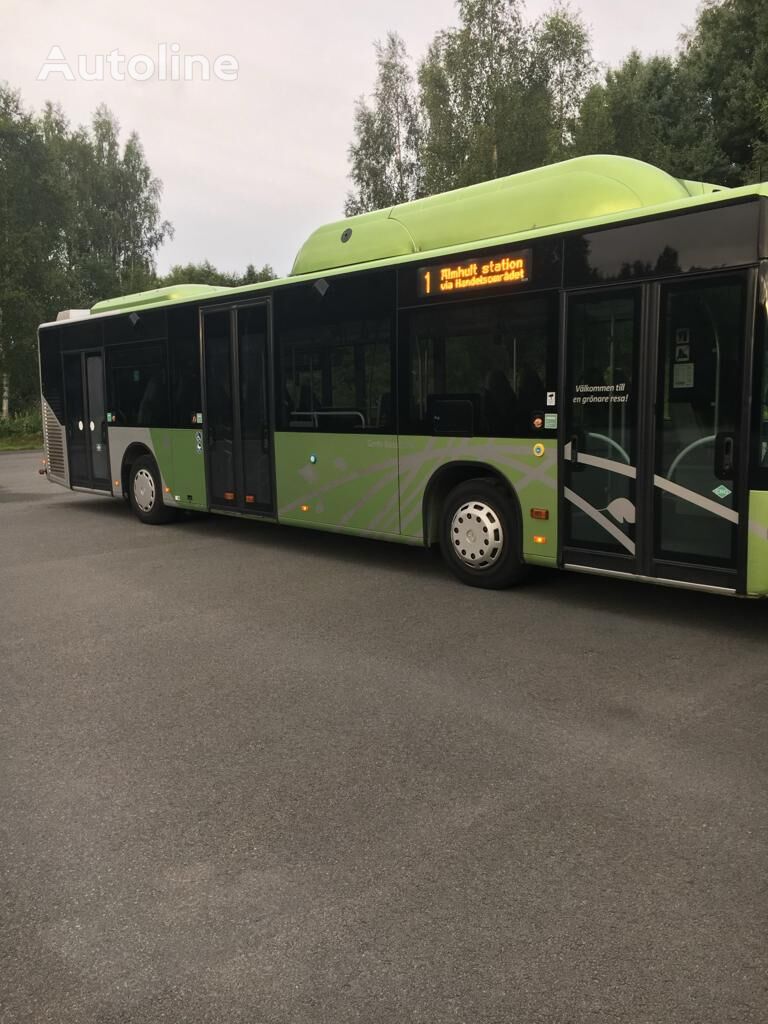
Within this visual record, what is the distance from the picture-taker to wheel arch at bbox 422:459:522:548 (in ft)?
24.5

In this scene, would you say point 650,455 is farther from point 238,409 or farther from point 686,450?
point 238,409

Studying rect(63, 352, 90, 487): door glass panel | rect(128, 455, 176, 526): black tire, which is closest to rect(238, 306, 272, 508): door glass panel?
rect(128, 455, 176, 526): black tire

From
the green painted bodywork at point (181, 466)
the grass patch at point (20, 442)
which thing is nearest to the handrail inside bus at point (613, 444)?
the green painted bodywork at point (181, 466)

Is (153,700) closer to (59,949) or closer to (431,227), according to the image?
(59,949)

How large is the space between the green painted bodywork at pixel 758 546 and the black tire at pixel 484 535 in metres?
1.98

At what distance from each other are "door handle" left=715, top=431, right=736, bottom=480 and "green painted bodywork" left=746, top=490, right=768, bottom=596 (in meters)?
0.22

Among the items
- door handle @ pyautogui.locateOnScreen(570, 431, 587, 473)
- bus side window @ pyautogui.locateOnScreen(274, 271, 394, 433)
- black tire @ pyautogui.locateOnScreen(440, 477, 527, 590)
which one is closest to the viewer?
door handle @ pyautogui.locateOnScreen(570, 431, 587, 473)

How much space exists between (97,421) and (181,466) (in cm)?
245

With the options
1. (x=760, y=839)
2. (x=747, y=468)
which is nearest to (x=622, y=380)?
(x=747, y=468)

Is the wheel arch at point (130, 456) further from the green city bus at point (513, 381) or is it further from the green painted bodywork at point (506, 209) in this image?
the green painted bodywork at point (506, 209)

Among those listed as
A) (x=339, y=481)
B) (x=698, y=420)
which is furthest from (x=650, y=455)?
(x=339, y=481)

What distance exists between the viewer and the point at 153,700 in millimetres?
4828

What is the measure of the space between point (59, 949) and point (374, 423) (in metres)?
6.18

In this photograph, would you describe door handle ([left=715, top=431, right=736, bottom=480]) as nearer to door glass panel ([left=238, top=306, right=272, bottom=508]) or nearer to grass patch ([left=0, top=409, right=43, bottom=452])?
door glass panel ([left=238, top=306, right=272, bottom=508])
